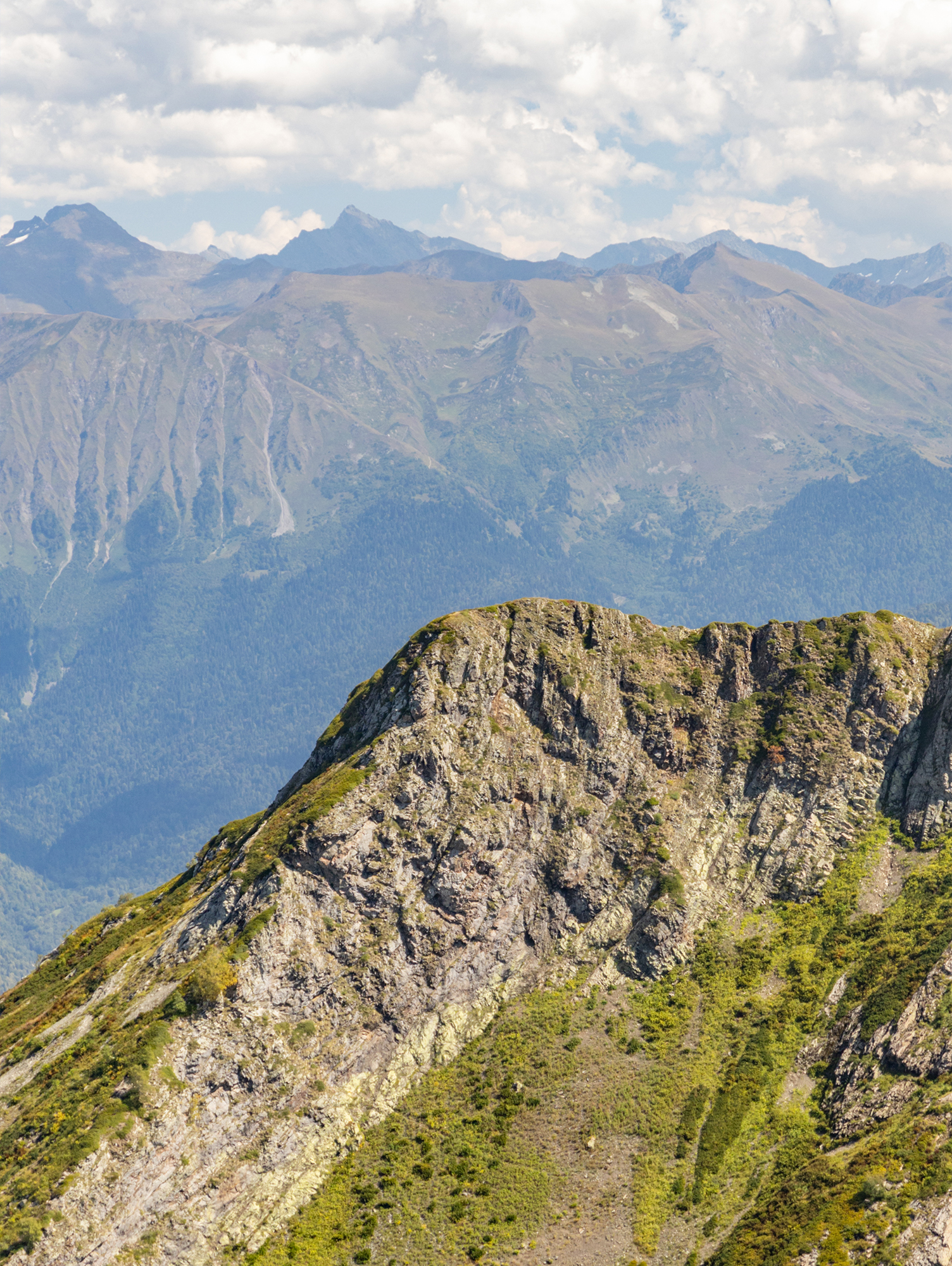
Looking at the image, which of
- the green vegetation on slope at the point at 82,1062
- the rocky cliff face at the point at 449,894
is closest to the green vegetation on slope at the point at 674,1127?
the rocky cliff face at the point at 449,894

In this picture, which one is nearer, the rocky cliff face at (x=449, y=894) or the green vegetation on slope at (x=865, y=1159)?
the green vegetation on slope at (x=865, y=1159)

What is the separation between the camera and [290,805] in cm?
13200

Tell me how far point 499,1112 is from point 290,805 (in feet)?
143

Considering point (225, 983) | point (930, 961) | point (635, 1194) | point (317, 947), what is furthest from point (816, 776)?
point (225, 983)

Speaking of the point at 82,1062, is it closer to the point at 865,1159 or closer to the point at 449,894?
the point at 449,894

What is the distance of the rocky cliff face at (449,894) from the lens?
10481cm

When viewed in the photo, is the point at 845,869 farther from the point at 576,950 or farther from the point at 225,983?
the point at 225,983

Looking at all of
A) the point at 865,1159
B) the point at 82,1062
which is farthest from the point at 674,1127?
the point at 82,1062

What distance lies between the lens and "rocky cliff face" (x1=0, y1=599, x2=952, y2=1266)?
10481 cm

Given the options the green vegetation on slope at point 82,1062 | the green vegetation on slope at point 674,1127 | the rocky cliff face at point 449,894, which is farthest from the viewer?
the rocky cliff face at point 449,894

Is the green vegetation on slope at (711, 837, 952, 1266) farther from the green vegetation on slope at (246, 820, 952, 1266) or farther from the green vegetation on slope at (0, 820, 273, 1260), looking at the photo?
the green vegetation on slope at (0, 820, 273, 1260)

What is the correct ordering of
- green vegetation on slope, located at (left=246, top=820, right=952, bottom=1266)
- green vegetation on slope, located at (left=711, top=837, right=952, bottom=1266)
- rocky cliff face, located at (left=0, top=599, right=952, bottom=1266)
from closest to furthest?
green vegetation on slope, located at (left=711, top=837, right=952, bottom=1266) → green vegetation on slope, located at (left=246, top=820, right=952, bottom=1266) → rocky cliff face, located at (left=0, top=599, right=952, bottom=1266)

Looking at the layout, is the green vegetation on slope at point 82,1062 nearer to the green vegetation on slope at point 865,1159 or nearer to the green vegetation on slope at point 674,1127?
the green vegetation on slope at point 674,1127

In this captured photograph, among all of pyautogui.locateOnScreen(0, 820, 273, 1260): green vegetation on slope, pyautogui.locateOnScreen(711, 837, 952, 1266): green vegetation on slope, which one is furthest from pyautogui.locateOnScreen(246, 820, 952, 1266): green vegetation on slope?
pyautogui.locateOnScreen(0, 820, 273, 1260): green vegetation on slope
